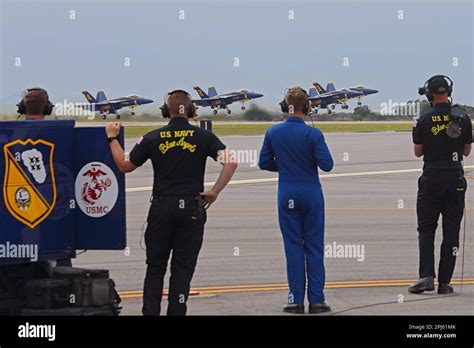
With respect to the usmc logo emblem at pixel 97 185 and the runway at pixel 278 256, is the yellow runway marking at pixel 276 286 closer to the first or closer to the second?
the runway at pixel 278 256

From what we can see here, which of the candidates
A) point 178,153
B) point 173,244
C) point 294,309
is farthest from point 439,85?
point 173,244

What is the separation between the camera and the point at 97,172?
930 cm

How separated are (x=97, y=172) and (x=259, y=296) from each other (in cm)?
265

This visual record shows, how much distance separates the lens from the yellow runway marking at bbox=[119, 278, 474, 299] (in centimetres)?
1141

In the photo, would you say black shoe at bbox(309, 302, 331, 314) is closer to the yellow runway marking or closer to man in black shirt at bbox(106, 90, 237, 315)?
the yellow runway marking

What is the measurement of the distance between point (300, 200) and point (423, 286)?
184cm

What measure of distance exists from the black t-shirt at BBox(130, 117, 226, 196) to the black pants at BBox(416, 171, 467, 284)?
10.3ft

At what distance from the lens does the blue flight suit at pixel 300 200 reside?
33.9 feet

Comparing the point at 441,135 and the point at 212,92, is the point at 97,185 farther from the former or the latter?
the point at 212,92

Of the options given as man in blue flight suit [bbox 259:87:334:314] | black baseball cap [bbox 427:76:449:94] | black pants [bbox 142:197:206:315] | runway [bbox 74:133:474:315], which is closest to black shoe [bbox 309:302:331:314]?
man in blue flight suit [bbox 259:87:334:314]

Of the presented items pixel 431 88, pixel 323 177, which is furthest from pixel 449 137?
pixel 323 177

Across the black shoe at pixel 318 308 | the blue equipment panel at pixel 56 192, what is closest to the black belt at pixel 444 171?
the black shoe at pixel 318 308

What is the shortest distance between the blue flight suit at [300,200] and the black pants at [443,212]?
4.96 feet
